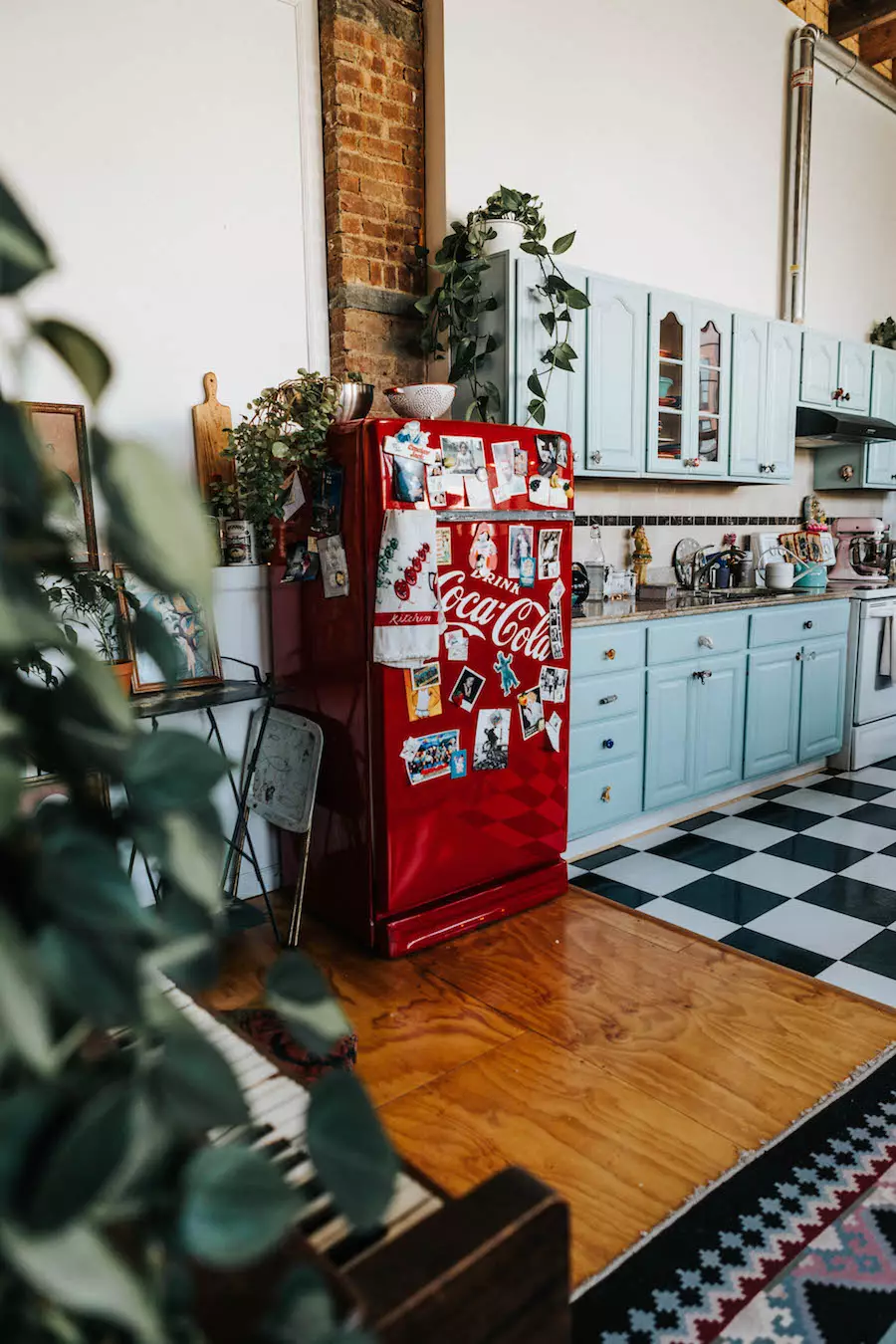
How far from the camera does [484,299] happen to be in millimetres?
3322

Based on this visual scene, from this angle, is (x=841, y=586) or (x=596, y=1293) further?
(x=841, y=586)

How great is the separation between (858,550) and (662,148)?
2550mm

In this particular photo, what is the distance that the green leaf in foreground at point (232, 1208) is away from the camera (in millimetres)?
412

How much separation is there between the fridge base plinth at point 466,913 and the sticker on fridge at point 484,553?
1.01m

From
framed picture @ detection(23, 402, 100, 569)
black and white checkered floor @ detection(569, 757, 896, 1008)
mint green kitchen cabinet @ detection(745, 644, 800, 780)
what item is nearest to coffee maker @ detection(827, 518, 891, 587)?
mint green kitchen cabinet @ detection(745, 644, 800, 780)

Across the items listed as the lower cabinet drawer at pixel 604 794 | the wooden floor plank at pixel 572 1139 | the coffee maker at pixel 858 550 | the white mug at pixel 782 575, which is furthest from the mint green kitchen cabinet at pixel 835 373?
the wooden floor plank at pixel 572 1139

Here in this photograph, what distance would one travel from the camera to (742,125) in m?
4.62

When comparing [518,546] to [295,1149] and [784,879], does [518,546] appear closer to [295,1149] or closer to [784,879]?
[784,879]

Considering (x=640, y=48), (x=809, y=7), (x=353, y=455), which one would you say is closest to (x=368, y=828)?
(x=353, y=455)

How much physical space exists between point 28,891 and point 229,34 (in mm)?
3309

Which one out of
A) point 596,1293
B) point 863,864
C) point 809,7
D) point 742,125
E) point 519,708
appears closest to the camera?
point 596,1293

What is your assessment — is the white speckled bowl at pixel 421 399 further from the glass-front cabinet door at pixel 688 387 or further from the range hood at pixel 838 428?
the range hood at pixel 838 428

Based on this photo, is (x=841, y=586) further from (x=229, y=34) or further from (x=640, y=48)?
(x=229, y=34)

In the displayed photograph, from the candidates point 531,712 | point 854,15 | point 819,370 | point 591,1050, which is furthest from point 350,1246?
point 854,15
